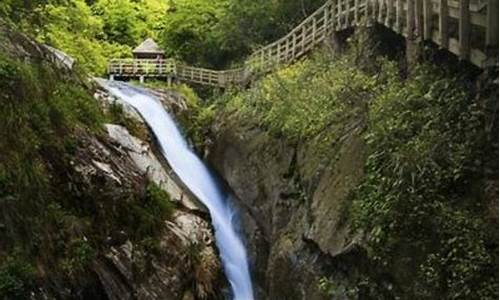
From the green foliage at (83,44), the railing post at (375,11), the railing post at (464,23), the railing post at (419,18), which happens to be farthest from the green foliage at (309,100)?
the green foliage at (83,44)

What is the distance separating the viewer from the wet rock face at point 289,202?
10.0m

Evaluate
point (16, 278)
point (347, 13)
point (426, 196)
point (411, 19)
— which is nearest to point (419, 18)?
point (411, 19)

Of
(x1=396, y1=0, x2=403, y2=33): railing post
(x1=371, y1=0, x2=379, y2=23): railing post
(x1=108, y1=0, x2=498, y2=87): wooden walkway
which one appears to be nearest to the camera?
(x1=108, y1=0, x2=498, y2=87): wooden walkway

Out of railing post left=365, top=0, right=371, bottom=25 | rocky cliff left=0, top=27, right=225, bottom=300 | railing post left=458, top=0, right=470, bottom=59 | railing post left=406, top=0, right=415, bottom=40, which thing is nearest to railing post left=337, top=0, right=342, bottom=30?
railing post left=365, top=0, right=371, bottom=25

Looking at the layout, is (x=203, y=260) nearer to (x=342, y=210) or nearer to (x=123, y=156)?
(x=123, y=156)

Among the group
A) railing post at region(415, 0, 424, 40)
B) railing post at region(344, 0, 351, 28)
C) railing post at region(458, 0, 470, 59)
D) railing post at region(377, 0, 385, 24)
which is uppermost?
railing post at region(458, 0, 470, 59)

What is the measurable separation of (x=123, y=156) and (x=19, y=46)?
3.10 metres

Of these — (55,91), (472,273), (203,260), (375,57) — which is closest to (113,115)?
(55,91)

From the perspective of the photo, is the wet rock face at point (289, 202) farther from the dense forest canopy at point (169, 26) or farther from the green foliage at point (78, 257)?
the dense forest canopy at point (169, 26)

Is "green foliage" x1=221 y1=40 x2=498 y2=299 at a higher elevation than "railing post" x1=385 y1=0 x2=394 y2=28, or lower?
lower

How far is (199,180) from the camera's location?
1756cm

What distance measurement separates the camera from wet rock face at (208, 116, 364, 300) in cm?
1000

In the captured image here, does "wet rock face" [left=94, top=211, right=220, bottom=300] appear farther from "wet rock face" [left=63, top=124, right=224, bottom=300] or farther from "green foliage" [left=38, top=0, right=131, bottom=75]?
"green foliage" [left=38, top=0, right=131, bottom=75]

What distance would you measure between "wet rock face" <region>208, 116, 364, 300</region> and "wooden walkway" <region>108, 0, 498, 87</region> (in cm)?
221
